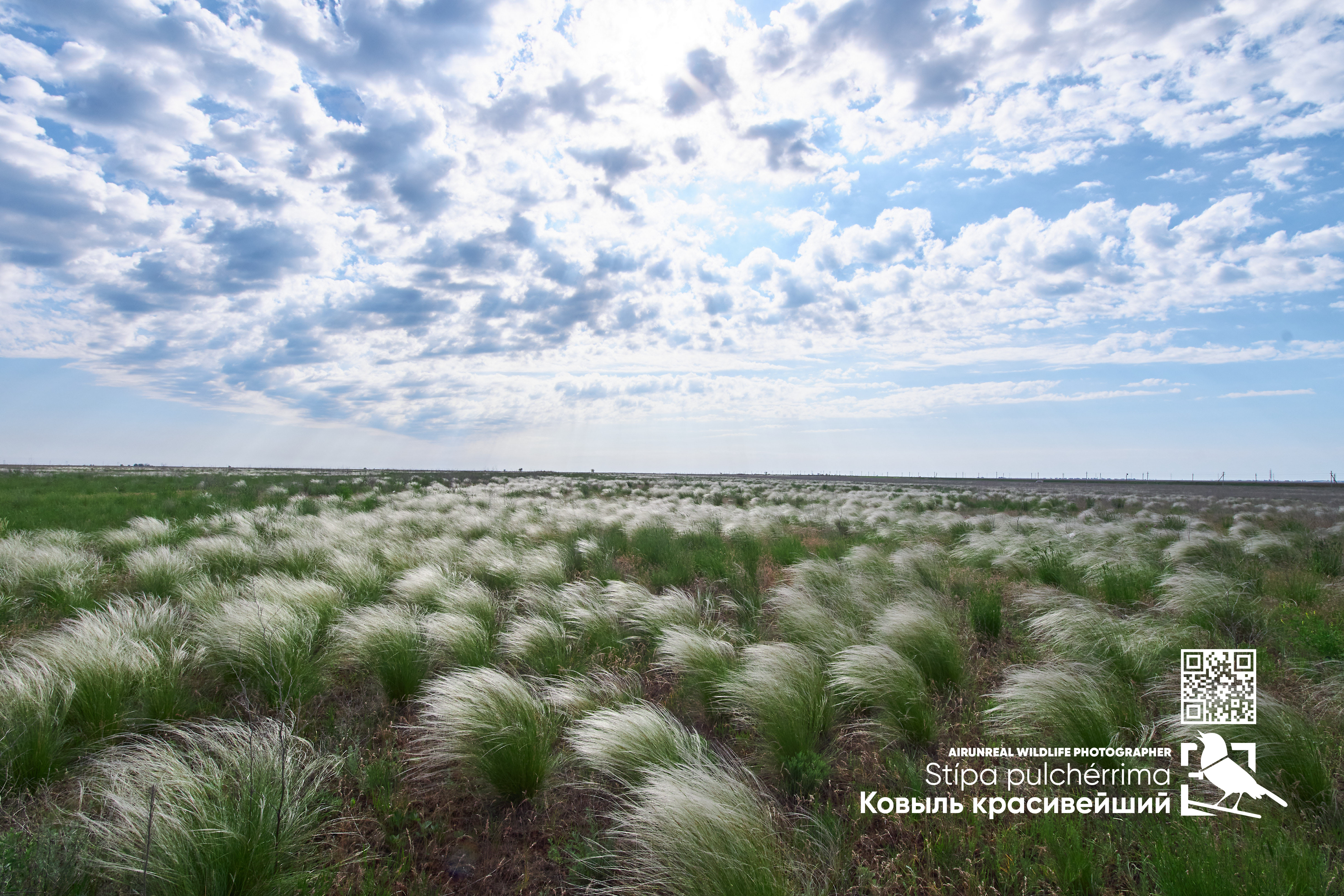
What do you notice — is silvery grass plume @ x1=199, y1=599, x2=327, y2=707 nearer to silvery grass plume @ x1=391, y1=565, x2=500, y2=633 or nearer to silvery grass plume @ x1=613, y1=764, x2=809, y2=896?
silvery grass plume @ x1=391, y1=565, x2=500, y2=633

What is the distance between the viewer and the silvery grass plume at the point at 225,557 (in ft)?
23.7

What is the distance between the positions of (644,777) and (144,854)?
78.9 inches

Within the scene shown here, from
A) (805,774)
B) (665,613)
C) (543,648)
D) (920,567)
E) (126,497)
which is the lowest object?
(805,774)

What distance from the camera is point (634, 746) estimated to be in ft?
10.2

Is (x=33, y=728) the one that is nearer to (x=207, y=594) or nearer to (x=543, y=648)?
(x=543, y=648)

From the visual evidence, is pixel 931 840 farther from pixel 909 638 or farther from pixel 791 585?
pixel 791 585

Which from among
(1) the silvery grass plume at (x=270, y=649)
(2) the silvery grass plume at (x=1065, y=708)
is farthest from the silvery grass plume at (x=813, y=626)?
(1) the silvery grass plume at (x=270, y=649)

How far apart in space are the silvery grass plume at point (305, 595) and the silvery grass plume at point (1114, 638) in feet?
20.8

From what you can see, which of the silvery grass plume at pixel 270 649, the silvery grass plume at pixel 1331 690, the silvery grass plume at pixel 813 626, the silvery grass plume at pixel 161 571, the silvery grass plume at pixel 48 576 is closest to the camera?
the silvery grass plume at pixel 1331 690

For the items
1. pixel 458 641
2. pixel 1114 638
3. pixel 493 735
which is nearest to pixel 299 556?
pixel 458 641

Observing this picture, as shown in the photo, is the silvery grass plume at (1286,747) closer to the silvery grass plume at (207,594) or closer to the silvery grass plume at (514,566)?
the silvery grass plume at (514,566)

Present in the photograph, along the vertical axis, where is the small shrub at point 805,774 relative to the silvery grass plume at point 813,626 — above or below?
below

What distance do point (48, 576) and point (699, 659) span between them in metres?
7.30

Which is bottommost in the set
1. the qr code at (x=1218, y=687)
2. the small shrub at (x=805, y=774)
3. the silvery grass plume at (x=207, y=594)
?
the small shrub at (x=805, y=774)
